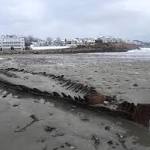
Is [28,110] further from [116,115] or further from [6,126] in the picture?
[116,115]

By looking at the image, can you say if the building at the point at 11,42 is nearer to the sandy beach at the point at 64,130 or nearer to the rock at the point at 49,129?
the sandy beach at the point at 64,130

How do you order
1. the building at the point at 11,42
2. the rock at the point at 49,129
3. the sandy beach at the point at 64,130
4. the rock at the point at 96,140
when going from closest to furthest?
the sandy beach at the point at 64,130, the rock at the point at 96,140, the rock at the point at 49,129, the building at the point at 11,42

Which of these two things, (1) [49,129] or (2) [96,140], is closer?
(2) [96,140]

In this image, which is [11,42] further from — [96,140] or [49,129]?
[96,140]

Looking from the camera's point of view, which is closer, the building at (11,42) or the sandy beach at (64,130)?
the sandy beach at (64,130)

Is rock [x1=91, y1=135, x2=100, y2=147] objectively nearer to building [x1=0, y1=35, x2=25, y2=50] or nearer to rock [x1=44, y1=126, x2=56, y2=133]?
rock [x1=44, y1=126, x2=56, y2=133]

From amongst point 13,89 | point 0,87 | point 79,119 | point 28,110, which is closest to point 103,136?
point 79,119

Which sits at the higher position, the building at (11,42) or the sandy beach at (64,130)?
the sandy beach at (64,130)

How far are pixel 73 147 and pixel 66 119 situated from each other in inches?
80.9

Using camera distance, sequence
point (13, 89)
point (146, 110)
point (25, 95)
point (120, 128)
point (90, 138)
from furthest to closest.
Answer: point (13, 89) < point (25, 95) < point (146, 110) < point (120, 128) < point (90, 138)

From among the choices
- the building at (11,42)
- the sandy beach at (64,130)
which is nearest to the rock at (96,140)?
the sandy beach at (64,130)

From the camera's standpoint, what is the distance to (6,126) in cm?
766

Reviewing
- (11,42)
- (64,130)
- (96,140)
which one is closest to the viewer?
(96,140)

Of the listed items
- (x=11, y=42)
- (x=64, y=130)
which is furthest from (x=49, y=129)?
(x=11, y=42)
